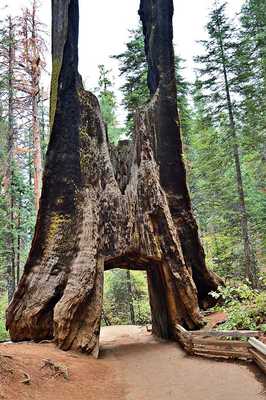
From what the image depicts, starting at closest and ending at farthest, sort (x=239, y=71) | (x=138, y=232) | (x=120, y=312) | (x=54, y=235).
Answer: (x=54, y=235)
(x=138, y=232)
(x=239, y=71)
(x=120, y=312)

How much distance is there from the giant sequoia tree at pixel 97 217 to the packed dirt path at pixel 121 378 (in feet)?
5.04

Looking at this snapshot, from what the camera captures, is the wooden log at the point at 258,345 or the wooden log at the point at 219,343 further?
the wooden log at the point at 219,343

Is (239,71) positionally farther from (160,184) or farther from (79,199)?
(79,199)

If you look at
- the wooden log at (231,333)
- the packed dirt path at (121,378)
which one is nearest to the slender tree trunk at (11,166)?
the packed dirt path at (121,378)

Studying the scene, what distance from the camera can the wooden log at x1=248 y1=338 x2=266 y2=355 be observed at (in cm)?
644

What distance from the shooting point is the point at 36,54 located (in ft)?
64.6

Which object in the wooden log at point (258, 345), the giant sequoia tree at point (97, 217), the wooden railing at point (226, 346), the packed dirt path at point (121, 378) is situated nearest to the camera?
the packed dirt path at point (121, 378)

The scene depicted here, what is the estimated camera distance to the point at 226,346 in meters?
8.30

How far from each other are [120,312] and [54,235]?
16568mm

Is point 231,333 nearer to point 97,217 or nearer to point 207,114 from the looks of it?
point 97,217

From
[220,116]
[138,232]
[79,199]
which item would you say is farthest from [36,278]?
[220,116]

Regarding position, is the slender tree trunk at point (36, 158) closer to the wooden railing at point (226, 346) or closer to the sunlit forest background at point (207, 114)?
the sunlit forest background at point (207, 114)

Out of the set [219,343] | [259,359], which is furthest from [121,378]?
[259,359]

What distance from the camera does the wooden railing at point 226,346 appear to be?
6941 millimetres
